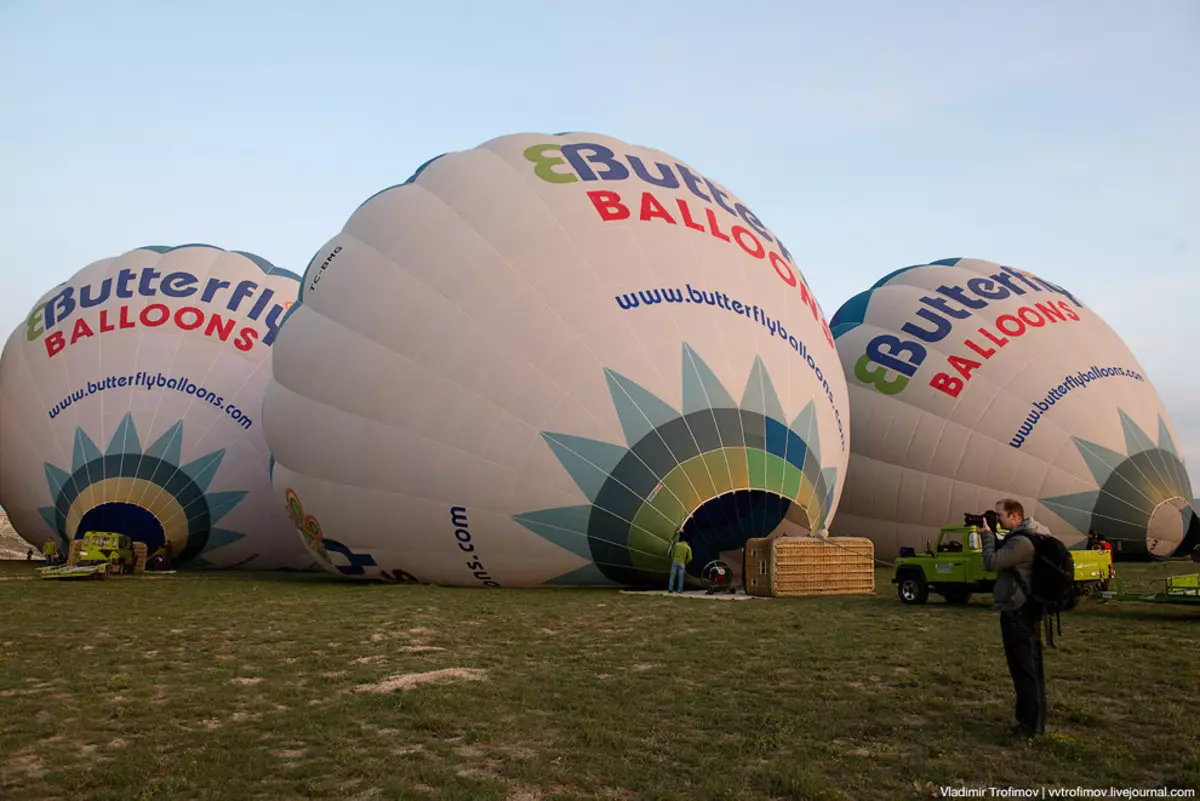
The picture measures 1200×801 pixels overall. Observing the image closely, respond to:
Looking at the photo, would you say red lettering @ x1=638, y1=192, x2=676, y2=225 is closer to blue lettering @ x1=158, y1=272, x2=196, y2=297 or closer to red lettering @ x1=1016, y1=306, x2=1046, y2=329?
red lettering @ x1=1016, y1=306, x2=1046, y2=329

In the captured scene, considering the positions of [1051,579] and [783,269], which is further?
[783,269]

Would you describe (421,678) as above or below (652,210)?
below

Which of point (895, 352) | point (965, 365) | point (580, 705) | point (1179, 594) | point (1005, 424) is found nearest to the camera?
point (580, 705)

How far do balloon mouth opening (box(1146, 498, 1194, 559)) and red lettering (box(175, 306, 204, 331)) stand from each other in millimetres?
17946

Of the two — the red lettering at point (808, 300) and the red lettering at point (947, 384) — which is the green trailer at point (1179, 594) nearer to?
the red lettering at point (808, 300)

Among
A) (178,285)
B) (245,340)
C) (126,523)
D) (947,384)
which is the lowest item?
(126,523)

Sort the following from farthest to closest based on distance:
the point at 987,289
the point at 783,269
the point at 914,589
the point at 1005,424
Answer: the point at 987,289
the point at 1005,424
the point at 783,269
the point at 914,589

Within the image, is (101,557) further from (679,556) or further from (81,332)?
(679,556)

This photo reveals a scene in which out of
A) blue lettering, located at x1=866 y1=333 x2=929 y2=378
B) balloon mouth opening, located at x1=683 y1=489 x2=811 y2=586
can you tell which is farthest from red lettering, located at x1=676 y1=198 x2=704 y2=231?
blue lettering, located at x1=866 y1=333 x2=929 y2=378

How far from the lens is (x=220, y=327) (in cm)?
1906

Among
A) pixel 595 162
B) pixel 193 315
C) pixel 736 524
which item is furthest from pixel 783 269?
pixel 193 315

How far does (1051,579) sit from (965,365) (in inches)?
495

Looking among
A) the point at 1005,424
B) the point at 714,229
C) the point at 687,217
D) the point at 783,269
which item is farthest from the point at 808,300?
the point at 1005,424

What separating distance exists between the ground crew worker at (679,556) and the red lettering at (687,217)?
4161 millimetres
